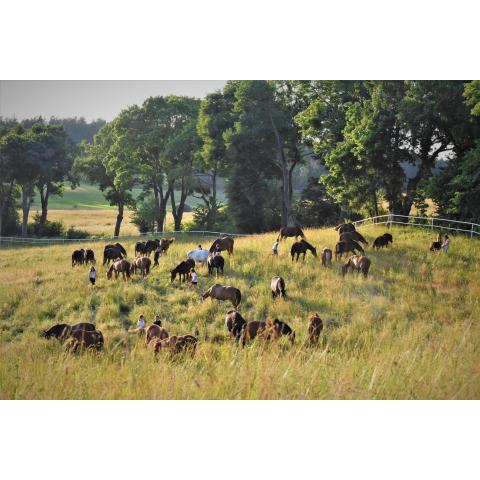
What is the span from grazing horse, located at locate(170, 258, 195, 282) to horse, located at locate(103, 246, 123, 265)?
1.59m

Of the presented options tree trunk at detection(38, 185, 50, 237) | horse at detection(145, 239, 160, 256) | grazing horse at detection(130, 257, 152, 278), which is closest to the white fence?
horse at detection(145, 239, 160, 256)

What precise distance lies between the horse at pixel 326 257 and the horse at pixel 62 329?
16.4 ft

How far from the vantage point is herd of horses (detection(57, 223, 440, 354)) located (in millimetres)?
7452

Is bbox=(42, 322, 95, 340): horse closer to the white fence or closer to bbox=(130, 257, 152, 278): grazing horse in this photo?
bbox=(130, 257, 152, 278): grazing horse

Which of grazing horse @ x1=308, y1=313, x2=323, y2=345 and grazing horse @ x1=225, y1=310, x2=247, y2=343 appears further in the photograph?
grazing horse @ x1=225, y1=310, x2=247, y2=343

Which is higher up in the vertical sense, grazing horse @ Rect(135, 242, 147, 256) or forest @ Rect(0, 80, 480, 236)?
forest @ Rect(0, 80, 480, 236)

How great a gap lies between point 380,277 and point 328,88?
12.4m

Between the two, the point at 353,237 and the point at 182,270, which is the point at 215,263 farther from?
the point at 353,237

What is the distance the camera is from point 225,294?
9734 millimetres

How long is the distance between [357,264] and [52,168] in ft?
23.2

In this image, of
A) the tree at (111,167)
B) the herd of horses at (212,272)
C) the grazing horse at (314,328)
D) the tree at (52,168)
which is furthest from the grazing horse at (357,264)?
the tree at (52,168)

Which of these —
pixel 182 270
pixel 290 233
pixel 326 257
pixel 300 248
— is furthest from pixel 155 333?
pixel 290 233
